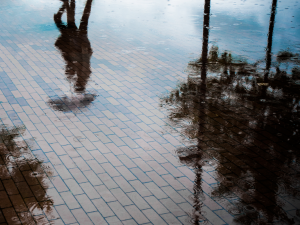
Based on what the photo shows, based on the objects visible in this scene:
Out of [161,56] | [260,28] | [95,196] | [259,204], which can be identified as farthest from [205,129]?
[260,28]

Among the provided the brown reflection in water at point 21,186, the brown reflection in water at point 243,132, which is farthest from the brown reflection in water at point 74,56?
the brown reflection in water at point 243,132

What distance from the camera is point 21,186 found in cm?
524

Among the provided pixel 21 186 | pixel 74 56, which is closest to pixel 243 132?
pixel 21 186

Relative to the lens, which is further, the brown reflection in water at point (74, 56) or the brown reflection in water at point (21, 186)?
the brown reflection in water at point (74, 56)

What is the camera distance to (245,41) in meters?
13.3

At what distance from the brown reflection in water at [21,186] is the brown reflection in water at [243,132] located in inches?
85.1

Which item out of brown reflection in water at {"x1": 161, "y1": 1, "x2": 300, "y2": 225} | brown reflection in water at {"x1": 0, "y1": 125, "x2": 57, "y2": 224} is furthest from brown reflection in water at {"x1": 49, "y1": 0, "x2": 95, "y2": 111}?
brown reflection in water at {"x1": 161, "y1": 1, "x2": 300, "y2": 225}

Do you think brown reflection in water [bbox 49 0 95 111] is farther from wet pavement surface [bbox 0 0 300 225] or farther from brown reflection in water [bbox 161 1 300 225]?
brown reflection in water [bbox 161 1 300 225]

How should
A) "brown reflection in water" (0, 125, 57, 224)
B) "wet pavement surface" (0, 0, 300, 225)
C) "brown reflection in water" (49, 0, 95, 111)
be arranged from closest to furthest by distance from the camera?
"brown reflection in water" (0, 125, 57, 224) < "wet pavement surface" (0, 0, 300, 225) < "brown reflection in water" (49, 0, 95, 111)

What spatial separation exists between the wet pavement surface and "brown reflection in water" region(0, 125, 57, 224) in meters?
0.02

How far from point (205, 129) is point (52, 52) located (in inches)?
255

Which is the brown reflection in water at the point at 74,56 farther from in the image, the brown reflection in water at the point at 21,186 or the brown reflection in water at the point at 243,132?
the brown reflection in water at the point at 243,132

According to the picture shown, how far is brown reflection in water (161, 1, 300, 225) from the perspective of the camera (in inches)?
204

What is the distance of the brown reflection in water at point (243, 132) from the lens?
5182mm
